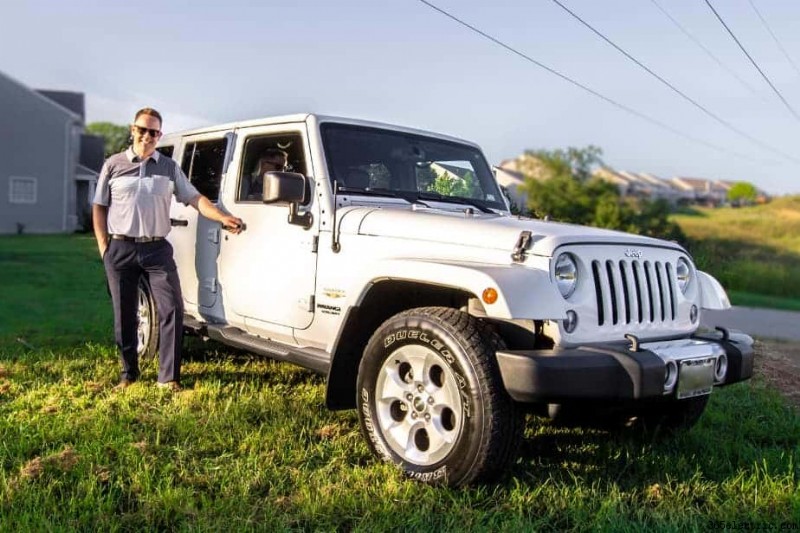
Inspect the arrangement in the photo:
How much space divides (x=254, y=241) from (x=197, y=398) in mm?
1102

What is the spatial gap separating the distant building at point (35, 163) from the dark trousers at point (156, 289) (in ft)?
89.4

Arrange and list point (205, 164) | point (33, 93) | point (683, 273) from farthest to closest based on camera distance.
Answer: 1. point (33, 93)
2. point (205, 164)
3. point (683, 273)

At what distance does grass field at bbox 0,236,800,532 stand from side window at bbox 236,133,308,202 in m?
1.37

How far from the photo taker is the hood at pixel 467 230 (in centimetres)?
375

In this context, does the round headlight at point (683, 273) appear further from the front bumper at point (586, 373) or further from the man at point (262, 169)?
the man at point (262, 169)

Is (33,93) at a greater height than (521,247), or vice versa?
(33,93)

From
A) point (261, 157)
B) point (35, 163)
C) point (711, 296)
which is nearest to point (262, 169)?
point (261, 157)

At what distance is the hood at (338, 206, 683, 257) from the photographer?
375 centimetres

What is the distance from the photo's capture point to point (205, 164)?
19.2ft

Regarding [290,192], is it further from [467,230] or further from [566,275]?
[566,275]

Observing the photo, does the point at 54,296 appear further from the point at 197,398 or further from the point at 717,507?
the point at 717,507

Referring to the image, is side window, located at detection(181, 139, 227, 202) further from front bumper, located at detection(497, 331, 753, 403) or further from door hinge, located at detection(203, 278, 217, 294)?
front bumper, located at detection(497, 331, 753, 403)

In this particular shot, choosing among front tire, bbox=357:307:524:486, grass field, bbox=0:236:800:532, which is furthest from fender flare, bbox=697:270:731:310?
front tire, bbox=357:307:524:486

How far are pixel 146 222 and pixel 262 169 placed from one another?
0.88 m
